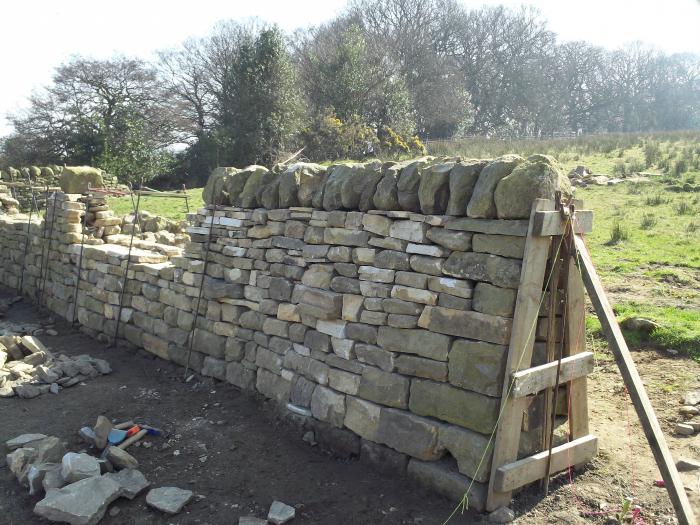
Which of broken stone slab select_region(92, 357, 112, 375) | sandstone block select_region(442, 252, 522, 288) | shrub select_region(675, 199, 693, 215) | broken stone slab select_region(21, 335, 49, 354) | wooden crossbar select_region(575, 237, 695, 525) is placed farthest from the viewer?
shrub select_region(675, 199, 693, 215)

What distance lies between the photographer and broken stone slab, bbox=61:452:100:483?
4.52m

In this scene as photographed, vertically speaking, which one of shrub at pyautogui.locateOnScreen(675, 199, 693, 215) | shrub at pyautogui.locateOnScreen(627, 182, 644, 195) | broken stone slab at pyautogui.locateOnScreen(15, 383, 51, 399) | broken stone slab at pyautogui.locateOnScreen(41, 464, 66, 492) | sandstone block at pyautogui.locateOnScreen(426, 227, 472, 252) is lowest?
broken stone slab at pyautogui.locateOnScreen(15, 383, 51, 399)

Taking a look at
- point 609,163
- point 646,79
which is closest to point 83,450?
point 609,163

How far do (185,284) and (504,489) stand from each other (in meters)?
4.56

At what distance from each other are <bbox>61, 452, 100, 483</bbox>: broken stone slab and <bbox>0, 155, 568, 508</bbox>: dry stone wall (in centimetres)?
176

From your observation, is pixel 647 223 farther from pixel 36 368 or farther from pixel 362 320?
pixel 36 368

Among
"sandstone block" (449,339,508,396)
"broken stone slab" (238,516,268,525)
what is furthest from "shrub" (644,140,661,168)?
"broken stone slab" (238,516,268,525)

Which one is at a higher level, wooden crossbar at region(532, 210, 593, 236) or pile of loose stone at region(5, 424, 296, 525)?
wooden crossbar at region(532, 210, 593, 236)

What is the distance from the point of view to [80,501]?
4.21 m

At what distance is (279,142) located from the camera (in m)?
22.1

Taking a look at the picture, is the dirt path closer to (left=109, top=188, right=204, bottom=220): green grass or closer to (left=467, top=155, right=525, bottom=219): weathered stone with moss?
(left=467, top=155, right=525, bottom=219): weathered stone with moss

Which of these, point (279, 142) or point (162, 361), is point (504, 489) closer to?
point (162, 361)

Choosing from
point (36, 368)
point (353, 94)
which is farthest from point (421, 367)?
point (353, 94)

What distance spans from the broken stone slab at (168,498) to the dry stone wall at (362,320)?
1.32 meters
